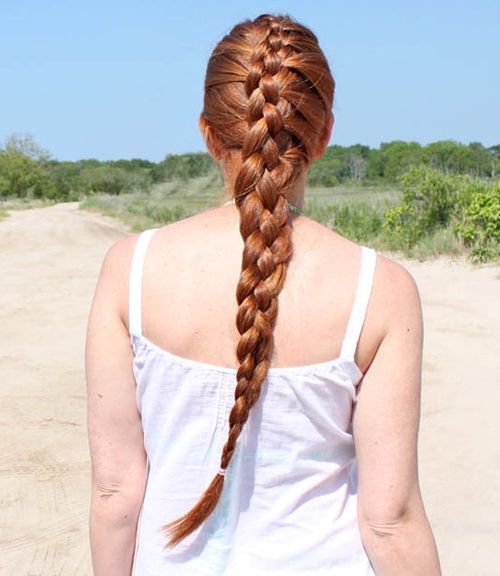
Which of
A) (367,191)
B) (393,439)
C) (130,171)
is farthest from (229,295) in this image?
(130,171)

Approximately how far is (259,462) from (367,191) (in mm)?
25624

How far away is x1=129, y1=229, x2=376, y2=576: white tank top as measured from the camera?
135 centimetres

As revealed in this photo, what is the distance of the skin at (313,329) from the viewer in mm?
1331

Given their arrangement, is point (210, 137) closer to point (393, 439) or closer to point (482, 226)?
point (393, 439)

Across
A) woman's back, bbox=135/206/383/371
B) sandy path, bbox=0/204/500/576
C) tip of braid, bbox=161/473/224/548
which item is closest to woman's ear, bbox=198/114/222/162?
woman's back, bbox=135/206/383/371

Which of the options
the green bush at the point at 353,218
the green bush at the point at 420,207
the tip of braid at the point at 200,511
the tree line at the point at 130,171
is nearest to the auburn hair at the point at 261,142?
the tip of braid at the point at 200,511

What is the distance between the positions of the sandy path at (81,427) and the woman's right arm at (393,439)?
2.49 m

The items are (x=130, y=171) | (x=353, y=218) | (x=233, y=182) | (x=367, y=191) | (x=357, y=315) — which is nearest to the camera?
(x=357, y=315)

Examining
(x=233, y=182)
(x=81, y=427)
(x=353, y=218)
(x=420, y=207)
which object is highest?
(x=233, y=182)

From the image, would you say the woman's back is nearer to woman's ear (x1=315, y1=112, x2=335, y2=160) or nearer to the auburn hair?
the auburn hair

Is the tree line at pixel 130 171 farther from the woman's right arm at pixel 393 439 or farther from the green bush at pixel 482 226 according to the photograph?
the woman's right arm at pixel 393 439

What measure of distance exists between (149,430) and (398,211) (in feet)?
40.7

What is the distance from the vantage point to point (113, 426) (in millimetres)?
1488

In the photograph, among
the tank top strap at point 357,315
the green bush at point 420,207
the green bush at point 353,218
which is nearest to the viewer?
the tank top strap at point 357,315
